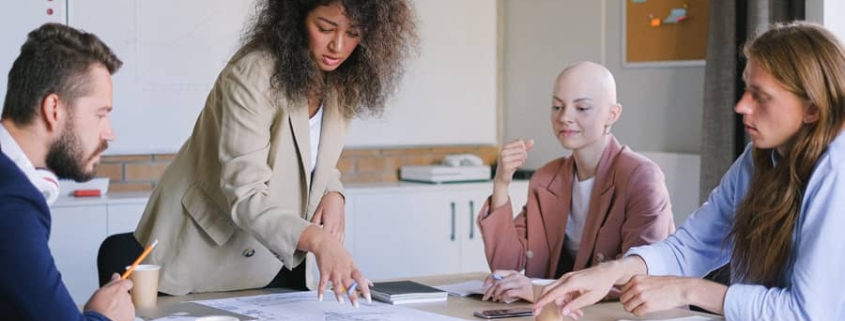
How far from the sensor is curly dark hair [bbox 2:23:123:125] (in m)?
1.84

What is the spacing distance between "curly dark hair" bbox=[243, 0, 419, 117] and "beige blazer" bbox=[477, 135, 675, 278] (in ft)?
1.58

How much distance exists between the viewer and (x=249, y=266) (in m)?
2.56

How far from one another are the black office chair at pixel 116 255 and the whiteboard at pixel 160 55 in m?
1.59

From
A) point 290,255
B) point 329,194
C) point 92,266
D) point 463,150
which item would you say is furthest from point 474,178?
point 290,255

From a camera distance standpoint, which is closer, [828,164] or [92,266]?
[828,164]

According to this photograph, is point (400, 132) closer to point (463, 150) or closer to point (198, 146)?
point (463, 150)

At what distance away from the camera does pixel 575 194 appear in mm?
2877

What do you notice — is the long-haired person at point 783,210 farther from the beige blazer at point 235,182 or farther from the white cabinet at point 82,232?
the white cabinet at point 82,232

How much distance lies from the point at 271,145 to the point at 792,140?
110 centimetres

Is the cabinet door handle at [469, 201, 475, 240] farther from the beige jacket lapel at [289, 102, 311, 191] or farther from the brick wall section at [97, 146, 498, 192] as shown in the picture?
the beige jacket lapel at [289, 102, 311, 191]

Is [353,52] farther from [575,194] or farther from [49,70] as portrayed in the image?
[49,70]

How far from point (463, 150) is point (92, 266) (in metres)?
1.83

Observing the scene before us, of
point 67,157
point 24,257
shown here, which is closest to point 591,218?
point 67,157

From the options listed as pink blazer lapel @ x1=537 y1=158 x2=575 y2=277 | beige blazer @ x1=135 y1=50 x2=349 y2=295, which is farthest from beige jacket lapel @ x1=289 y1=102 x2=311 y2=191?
pink blazer lapel @ x1=537 y1=158 x2=575 y2=277
